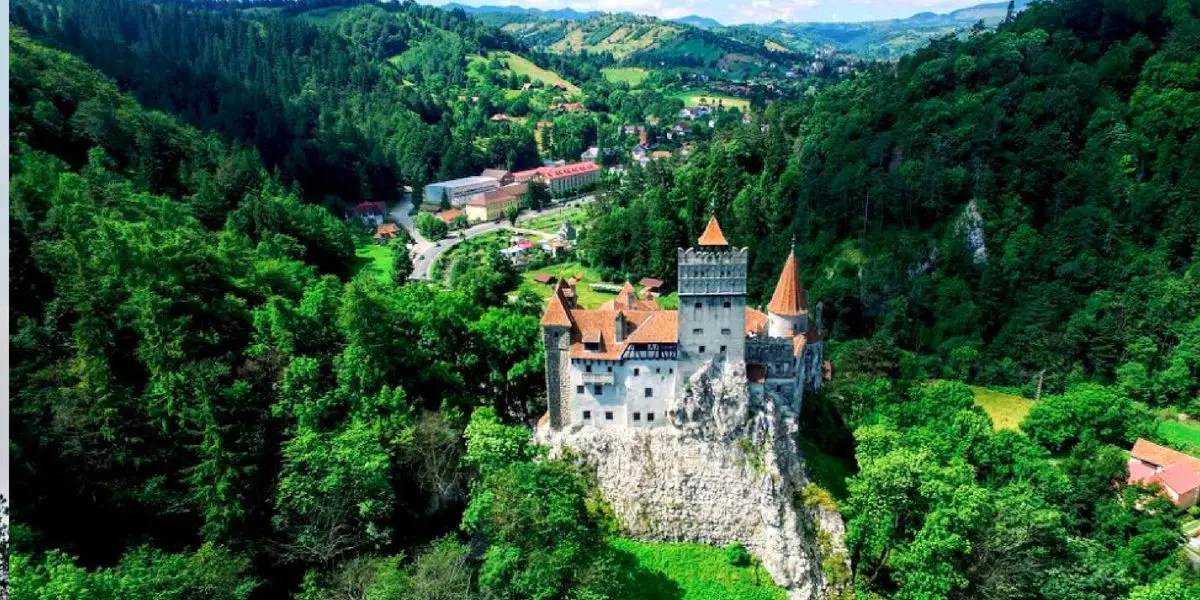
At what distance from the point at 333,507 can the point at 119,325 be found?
1562 centimetres

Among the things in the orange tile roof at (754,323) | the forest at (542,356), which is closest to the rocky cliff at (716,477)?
the forest at (542,356)

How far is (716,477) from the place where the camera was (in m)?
44.6

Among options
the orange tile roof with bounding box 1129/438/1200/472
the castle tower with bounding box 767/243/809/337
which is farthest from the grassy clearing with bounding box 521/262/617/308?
the orange tile roof with bounding box 1129/438/1200/472

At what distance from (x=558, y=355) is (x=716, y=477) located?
1166cm

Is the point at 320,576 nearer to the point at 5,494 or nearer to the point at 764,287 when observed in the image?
the point at 5,494

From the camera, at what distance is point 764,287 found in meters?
95.6

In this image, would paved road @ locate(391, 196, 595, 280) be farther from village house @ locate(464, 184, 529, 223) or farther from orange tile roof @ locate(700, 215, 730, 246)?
orange tile roof @ locate(700, 215, 730, 246)

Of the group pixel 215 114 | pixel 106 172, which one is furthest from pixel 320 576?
pixel 215 114

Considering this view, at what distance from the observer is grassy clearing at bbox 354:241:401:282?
306 feet

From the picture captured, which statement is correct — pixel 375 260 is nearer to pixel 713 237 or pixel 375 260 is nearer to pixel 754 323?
pixel 754 323

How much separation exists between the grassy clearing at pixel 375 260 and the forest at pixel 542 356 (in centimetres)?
236

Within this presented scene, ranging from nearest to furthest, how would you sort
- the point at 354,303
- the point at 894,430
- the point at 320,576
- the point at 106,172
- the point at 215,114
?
the point at 320,576 < the point at 354,303 < the point at 894,430 < the point at 106,172 < the point at 215,114

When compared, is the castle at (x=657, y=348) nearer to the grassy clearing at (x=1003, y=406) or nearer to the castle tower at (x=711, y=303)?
the castle tower at (x=711, y=303)

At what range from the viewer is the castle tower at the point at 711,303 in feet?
141
